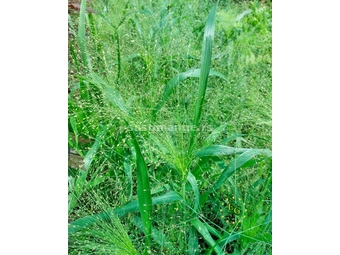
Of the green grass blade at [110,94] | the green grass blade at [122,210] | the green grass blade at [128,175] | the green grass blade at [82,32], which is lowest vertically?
the green grass blade at [122,210]

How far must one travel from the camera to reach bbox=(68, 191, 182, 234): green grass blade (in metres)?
1.26

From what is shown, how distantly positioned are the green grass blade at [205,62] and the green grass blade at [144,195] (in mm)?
135

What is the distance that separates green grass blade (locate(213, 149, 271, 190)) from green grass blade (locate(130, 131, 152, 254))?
180 mm

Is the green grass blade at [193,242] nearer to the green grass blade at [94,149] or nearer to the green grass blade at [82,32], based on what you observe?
the green grass blade at [94,149]

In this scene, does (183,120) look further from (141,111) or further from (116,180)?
(116,180)

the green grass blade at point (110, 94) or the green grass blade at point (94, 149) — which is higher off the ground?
the green grass blade at point (110, 94)

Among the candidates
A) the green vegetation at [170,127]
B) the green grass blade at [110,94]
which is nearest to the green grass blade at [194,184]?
the green vegetation at [170,127]

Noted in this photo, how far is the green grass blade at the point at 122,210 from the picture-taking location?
1256 mm

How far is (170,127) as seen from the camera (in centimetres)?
127

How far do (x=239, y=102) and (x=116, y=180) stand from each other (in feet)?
1.29

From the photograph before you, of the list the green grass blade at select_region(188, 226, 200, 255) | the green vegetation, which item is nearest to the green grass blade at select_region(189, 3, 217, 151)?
the green vegetation

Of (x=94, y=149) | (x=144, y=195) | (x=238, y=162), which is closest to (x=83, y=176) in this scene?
(x=94, y=149)

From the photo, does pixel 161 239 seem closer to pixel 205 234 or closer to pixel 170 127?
pixel 205 234

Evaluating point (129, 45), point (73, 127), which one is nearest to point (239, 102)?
point (129, 45)
